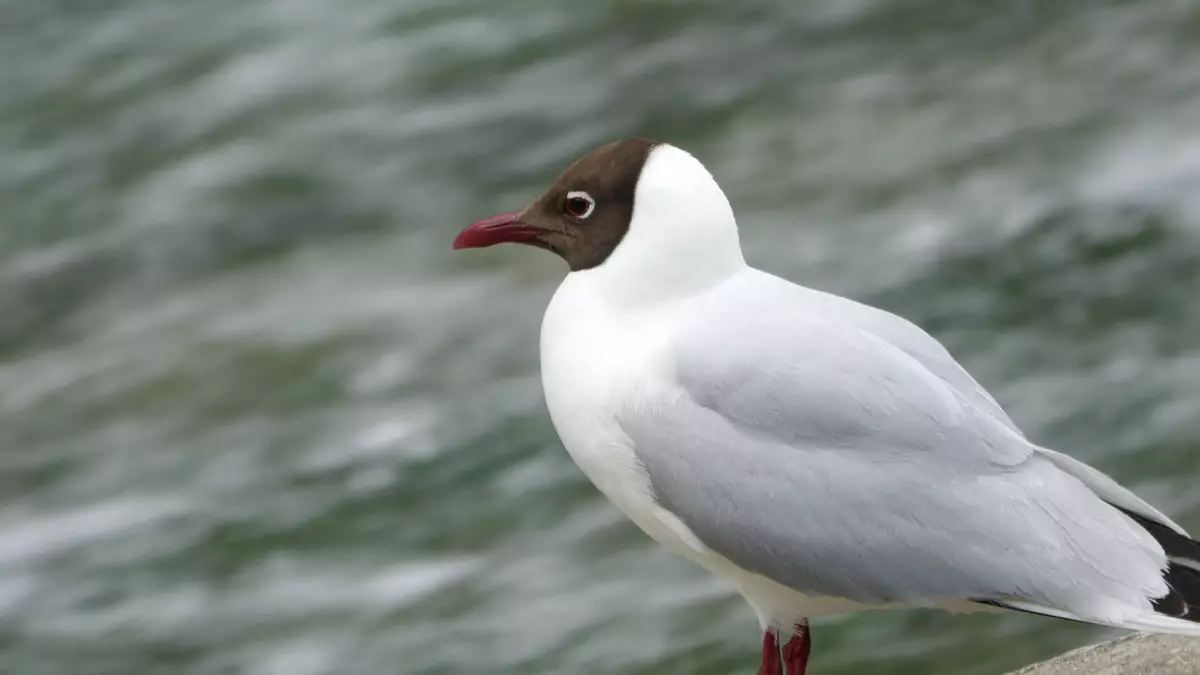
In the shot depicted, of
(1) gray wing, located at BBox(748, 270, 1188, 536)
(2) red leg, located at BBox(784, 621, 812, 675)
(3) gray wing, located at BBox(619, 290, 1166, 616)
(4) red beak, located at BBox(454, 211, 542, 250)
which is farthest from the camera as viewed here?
(2) red leg, located at BBox(784, 621, 812, 675)

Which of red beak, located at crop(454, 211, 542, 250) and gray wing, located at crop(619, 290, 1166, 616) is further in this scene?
red beak, located at crop(454, 211, 542, 250)

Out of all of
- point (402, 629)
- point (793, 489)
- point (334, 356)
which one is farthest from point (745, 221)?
point (793, 489)

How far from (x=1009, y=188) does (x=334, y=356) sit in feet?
9.94

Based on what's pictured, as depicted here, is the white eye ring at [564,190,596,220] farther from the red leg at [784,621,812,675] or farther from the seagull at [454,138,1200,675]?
the red leg at [784,621,812,675]

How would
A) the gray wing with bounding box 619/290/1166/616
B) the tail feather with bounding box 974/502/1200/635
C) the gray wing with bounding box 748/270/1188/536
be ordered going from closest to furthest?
1. the tail feather with bounding box 974/502/1200/635
2. the gray wing with bounding box 619/290/1166/616
3. the gray wing with bounding box 748/270/1188/536

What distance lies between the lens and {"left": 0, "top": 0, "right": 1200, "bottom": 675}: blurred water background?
6.44m

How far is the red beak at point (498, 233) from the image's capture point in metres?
3.56

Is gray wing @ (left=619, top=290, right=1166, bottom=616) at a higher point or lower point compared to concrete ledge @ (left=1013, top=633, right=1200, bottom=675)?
higher

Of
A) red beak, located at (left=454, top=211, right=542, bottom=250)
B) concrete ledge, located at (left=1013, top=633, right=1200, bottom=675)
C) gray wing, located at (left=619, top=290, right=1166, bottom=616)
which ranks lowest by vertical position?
concrete ledge, located at (left=1013, top=633, right=1200, bottom=675)

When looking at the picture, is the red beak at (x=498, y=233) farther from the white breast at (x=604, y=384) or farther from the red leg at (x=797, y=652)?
the red leg at (x=797, y=652)

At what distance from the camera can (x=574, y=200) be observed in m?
3.47

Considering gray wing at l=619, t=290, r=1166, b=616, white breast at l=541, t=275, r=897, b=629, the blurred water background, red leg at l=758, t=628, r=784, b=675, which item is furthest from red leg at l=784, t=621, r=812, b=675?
the blurred water background

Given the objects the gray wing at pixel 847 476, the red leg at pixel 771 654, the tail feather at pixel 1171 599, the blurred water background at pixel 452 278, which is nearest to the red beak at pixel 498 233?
the gray wing at pixel 847 476

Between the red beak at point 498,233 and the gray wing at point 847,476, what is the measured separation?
0.44 m
